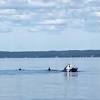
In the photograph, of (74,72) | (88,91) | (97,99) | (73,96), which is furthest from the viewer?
(74,72)

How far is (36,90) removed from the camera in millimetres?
66000

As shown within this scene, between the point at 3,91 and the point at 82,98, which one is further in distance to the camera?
the point at 3,91

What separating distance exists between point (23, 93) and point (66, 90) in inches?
269

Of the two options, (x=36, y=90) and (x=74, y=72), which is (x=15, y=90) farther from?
(x=74, y=72)

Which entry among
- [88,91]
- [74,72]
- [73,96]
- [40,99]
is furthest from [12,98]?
[74,72]

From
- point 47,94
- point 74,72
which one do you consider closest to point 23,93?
point 47,94

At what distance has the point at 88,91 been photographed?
63.4m

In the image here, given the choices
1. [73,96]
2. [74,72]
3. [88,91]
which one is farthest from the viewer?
[74,72]

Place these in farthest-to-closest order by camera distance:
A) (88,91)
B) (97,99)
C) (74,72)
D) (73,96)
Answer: (74,72), (88,91), (73,96), (97,99)

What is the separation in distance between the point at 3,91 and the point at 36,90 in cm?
439

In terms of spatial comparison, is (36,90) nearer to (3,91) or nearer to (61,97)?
(3,91)

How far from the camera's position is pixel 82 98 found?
55.5 metres

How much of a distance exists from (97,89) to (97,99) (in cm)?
1171

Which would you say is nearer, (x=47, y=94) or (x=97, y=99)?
(x=97, y=99)
